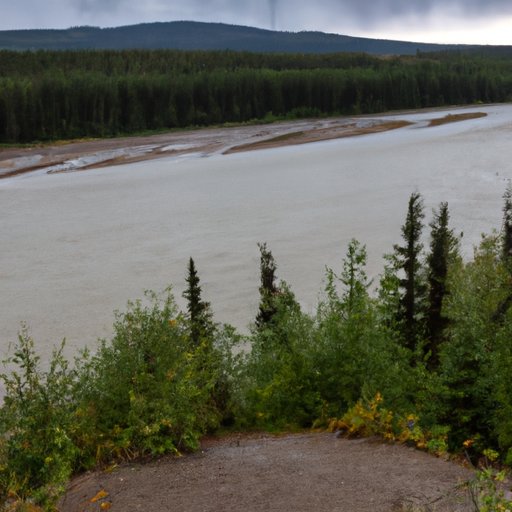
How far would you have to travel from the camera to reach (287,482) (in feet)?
30.6

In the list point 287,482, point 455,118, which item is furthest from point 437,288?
point 455,118

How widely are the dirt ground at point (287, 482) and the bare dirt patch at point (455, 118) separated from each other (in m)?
71.9

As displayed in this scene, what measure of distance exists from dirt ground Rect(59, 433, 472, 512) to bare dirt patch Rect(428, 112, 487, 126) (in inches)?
2832

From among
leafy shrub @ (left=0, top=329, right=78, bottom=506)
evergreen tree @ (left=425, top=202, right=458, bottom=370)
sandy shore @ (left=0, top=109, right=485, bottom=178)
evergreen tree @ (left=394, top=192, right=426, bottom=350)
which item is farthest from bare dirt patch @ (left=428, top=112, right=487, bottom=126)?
leafy shrub @ (left=0, top=329, right=78, bottom=506)

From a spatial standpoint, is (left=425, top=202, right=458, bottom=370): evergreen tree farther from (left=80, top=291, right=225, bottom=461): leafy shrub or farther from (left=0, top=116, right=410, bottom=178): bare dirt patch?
(left=0, top=116, right=410, bottom=178): bare dirt patch

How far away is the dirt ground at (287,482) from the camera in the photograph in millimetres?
8508

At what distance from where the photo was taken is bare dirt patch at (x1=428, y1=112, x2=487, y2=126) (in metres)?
80.6

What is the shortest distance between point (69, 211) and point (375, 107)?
65524 mm

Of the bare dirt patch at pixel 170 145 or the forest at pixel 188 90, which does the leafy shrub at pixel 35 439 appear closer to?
the bare dirt patch at pixel 170 145

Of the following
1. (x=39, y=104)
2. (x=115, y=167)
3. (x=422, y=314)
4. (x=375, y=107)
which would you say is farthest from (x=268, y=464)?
(x=375, y=107)

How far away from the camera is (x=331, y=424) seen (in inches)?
452

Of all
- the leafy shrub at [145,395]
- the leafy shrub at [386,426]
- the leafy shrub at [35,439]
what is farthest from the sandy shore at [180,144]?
the leafy shrub at [386,426]

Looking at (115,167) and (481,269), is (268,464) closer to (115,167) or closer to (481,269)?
(481,269)

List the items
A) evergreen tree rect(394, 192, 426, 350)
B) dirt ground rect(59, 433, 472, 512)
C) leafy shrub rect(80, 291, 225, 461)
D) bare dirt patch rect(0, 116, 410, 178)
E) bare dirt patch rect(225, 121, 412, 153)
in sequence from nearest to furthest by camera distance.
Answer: dirt ground rect(59, 433, 472, 512) → leafy shrub rect(80, 291, 225, 461) → evergreen tree rect(394, 192, 426, 350) → bare dirt patch rect(0, 116, 410, 178) → bare dirt patch rect(225, 121, 412, 153)
